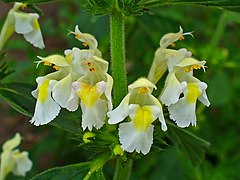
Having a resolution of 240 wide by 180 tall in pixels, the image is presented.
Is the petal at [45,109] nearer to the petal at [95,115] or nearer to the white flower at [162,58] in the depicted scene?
the petal at [95,115]

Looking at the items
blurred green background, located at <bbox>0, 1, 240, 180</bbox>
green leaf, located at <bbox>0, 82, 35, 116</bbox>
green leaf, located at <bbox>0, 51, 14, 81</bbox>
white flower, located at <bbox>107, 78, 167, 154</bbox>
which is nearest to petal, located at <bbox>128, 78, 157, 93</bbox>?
white flower, located at <bbox>107, 78, 167, 154</bbox>

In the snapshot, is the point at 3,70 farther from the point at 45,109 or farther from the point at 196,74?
the point at 196,74

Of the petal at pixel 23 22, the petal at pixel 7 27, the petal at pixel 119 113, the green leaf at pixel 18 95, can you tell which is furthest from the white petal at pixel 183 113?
the petal at pixel 7 27

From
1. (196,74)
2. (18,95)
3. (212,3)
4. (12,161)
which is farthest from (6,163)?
(196,74)

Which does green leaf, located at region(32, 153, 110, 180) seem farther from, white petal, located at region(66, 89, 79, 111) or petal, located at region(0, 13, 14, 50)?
petal, located at region(0, 13, 14, 50)

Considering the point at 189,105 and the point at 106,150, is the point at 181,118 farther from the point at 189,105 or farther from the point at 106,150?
the point at 106,150

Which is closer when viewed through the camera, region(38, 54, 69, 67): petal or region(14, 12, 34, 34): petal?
region(38, 54, 69, 67): petal

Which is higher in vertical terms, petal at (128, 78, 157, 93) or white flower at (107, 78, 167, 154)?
petal at (128, 78, 157, 93)

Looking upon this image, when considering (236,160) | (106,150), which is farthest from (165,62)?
(236,160)
